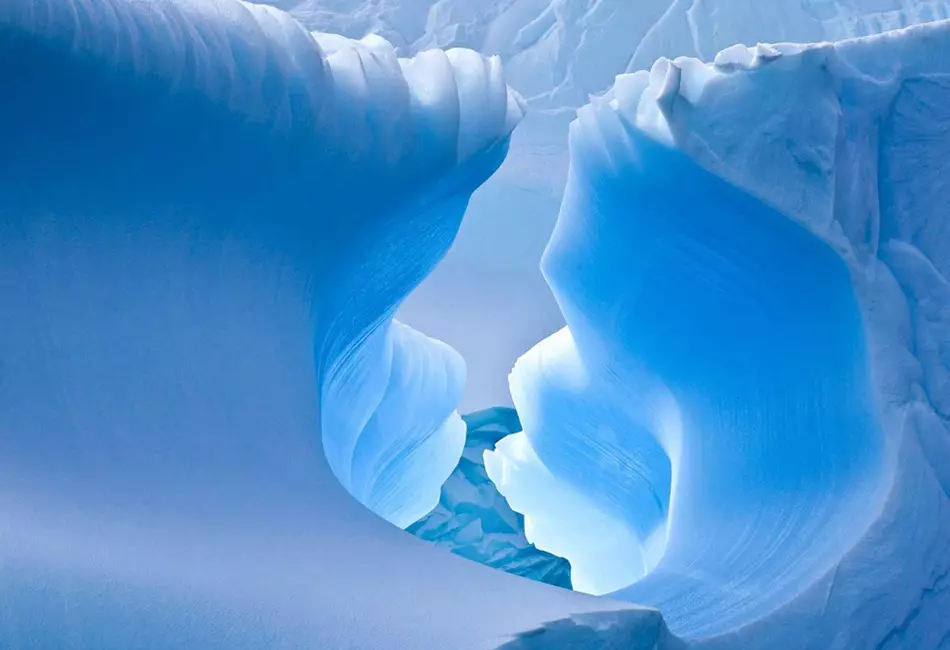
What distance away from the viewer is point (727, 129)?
1671 millimetres

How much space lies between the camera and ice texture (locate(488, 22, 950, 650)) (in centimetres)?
148

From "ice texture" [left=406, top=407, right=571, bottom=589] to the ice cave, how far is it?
1107mm

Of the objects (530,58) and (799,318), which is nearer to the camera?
(799,318)

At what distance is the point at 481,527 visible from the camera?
3838 mm

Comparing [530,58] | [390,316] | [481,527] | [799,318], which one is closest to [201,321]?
[390,316]

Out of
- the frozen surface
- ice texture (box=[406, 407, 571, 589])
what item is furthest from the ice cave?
the frozen surface

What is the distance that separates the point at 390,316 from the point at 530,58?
2175mm

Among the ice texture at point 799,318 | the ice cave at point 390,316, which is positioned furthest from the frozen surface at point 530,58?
the ice texture at point 799,318

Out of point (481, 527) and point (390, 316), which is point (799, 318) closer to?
point (390, 316)

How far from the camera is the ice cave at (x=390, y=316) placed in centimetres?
111

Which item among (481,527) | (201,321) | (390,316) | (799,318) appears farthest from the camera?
(481,527)

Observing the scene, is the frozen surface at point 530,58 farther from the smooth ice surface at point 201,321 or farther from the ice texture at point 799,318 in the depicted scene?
the smooth ice surface at point 201,321

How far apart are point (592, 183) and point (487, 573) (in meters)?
1.25

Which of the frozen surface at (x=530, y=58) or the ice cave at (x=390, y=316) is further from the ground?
the frozen surface at (x=530, y=58)
